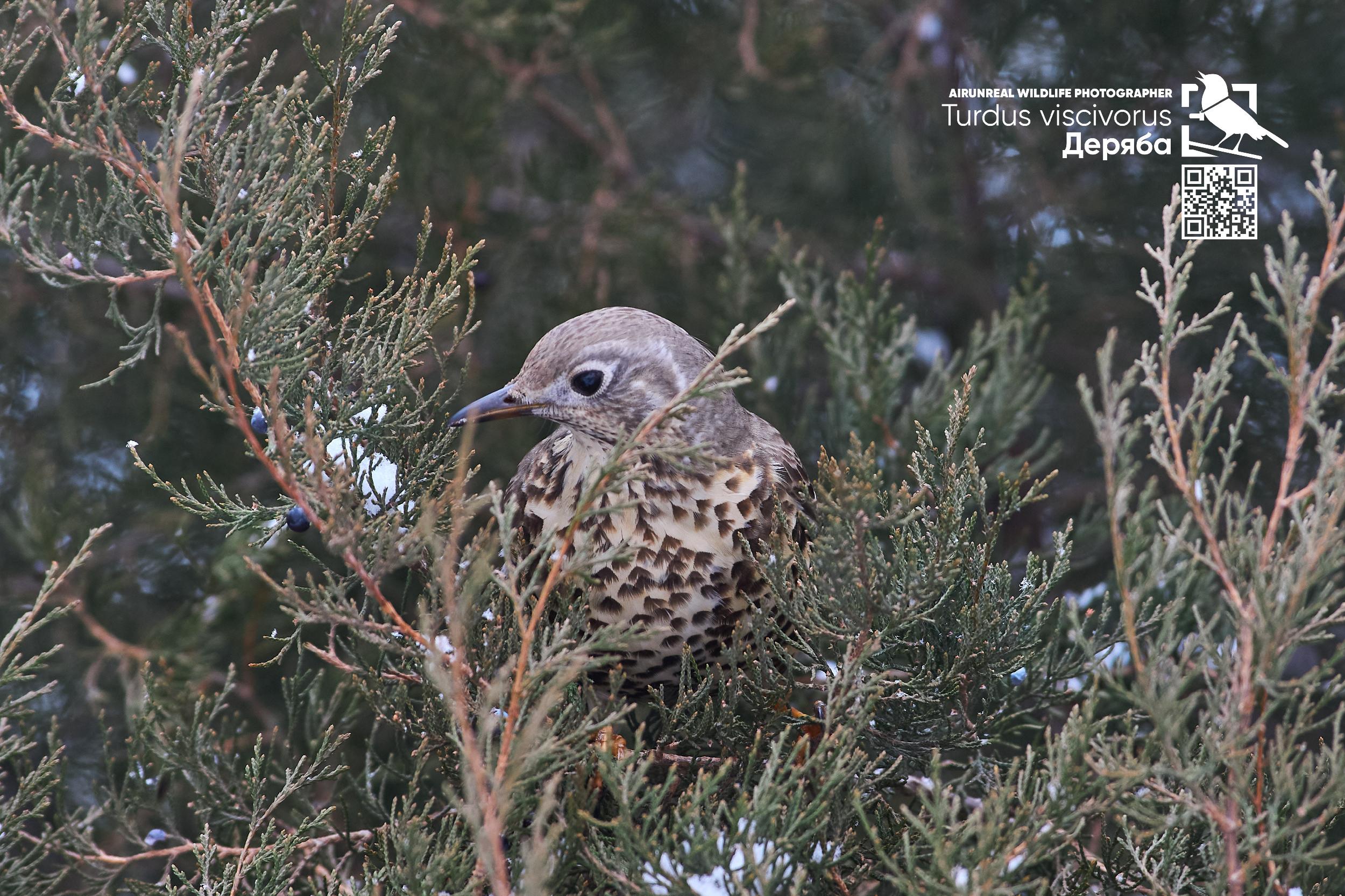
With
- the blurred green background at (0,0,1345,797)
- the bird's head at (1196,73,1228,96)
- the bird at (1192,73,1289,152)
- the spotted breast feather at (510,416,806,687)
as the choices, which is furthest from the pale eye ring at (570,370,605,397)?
the bird's head at (1196,73,1228,96)

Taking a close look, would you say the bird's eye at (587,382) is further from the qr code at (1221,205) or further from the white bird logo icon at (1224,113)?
the white bird logo icon at (1224,113)

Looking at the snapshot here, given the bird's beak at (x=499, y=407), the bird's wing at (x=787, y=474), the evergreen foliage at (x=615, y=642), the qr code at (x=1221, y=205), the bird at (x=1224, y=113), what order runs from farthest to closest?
the bird at (x=1224, y=113) → the qr code at (x=1221, y=205) → the bird's wing at (x=787, y=474) → the bird's beak at (x=499, y=407) → the evergreen foliage at (x=615, y=642)

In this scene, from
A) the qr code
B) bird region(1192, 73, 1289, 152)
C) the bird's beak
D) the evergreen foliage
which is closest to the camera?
the evergreen foliage

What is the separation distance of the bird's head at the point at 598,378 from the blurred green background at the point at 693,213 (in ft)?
2.63

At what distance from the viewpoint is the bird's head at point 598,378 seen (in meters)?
2.40

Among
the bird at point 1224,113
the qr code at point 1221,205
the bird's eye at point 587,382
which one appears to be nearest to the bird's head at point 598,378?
the bird's eye at point 587,382

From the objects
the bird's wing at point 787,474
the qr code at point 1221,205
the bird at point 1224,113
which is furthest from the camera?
the bird at point 1224,113

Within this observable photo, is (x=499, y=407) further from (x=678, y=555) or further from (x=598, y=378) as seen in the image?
(x=678, y=555)

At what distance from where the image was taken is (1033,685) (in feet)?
7.59

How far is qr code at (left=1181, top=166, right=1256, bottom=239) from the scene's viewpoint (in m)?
3.39

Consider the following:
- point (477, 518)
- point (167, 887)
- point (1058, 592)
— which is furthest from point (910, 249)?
point (167, 887)

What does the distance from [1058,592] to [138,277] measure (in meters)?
2.77

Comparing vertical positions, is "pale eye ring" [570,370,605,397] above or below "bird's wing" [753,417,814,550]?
above

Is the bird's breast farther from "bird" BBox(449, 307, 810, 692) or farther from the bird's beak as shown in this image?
the bird's beak
